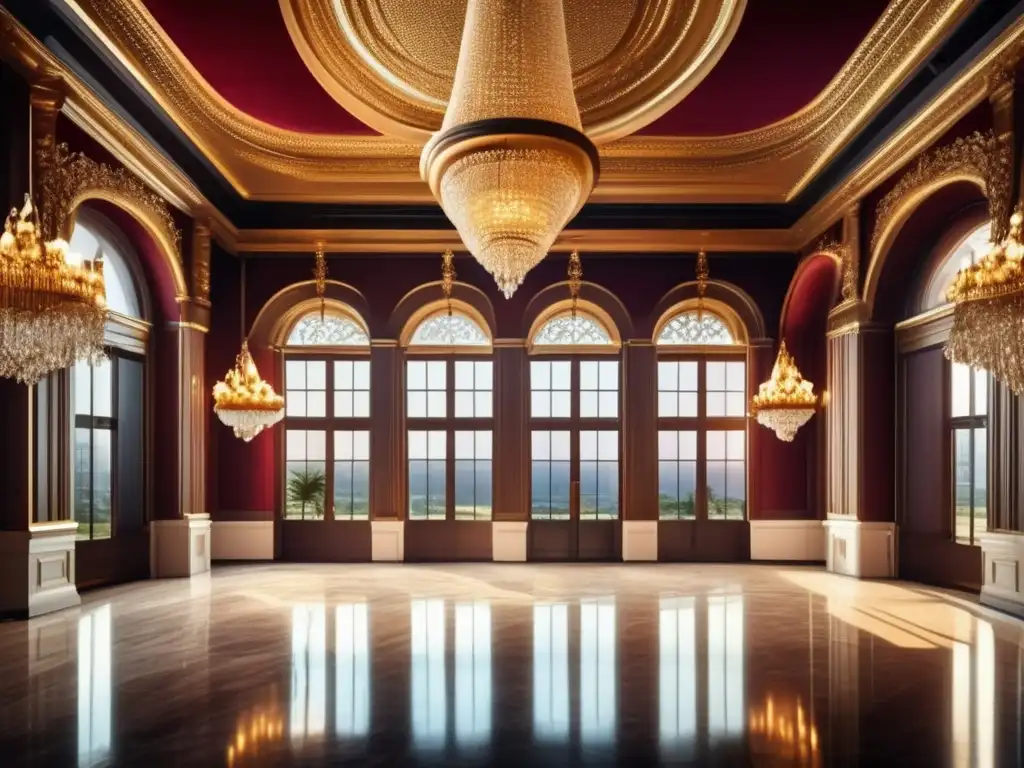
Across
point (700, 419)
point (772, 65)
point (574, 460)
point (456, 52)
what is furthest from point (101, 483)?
point (772, 65)

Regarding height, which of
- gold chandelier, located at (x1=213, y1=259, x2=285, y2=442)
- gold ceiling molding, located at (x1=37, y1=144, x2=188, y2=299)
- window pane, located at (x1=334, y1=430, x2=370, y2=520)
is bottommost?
window pane, located at (x1=334, y1=430, x2=370, y2=520)

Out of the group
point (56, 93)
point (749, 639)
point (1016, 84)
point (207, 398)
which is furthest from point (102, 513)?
point (1016, 84)

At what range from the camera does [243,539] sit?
37.1ft

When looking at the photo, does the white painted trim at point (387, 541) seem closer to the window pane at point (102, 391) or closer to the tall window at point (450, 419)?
the tall window at point (450, 419)

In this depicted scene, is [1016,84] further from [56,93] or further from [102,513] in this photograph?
[102,513]

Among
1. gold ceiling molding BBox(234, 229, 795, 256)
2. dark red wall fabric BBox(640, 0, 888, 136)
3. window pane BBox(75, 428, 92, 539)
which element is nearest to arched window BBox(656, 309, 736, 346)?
gold ceiling molding BBox(234, 229, 795, 256)

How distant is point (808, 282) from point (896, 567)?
399cm

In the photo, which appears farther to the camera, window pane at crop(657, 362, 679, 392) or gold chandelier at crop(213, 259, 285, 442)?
window pane at crop(657, 362, 679, 392)

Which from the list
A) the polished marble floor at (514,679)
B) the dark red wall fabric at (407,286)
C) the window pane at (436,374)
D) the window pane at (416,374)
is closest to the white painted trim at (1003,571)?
the polished marble floor at (514,679)

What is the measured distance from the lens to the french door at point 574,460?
38.0 ft

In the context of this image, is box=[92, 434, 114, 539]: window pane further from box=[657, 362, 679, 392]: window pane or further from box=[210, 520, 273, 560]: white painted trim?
box=[657, 362, 679, 392]: window pane

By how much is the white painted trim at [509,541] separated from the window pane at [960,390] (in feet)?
18.3

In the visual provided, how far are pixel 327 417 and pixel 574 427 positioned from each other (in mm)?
3565

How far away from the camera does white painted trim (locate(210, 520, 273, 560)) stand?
1127 centimetres
